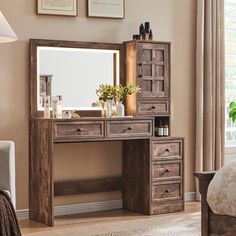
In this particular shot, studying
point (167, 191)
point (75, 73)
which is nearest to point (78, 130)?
point (75, 73)

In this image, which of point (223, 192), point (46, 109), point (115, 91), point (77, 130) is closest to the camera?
point (223, 192)

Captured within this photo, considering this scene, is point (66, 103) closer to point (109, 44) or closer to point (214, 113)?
point (109, 44)

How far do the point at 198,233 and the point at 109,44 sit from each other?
6.93 ft

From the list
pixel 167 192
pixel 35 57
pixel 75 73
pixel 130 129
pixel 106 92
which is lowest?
pixel 167 192

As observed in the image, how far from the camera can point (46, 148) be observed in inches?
227

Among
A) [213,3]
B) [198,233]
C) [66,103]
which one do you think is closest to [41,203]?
[66,103]

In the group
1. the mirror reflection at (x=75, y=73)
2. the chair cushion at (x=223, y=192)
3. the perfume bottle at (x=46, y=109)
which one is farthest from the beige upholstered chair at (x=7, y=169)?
the chair cushion at (x=223, y=192)

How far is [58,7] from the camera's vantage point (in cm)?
612

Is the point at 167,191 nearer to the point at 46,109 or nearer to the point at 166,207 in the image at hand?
the point at 166,207

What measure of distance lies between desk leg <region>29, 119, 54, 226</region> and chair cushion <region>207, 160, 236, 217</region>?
181cm

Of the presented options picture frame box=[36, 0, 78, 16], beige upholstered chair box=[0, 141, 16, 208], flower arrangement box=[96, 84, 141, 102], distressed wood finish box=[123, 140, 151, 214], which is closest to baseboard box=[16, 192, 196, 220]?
distressed wood finish box=[123, 140, 151, 214]

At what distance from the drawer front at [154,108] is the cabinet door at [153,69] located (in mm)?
68

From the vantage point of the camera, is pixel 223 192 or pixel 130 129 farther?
pixel 130 129

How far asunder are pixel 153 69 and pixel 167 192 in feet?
3.95
